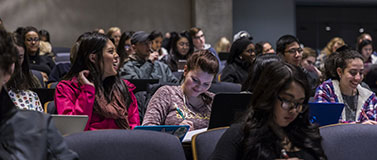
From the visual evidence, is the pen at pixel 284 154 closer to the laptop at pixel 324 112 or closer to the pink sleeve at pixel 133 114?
the laptop at pixel 324 112

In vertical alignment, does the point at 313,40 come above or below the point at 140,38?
below

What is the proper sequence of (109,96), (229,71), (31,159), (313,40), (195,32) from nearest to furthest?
(31,159)
(109,96)
(229,71)
(195,32)
(313,40)

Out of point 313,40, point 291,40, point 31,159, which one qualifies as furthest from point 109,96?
point 313,40

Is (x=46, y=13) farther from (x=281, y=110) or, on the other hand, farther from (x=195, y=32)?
(x=281, y=110)

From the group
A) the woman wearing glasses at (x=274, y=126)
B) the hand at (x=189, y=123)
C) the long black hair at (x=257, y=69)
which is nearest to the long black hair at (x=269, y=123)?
the woman wearing glasses at (x=274, y=126)

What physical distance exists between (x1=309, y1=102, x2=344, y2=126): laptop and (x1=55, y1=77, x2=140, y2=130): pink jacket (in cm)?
119

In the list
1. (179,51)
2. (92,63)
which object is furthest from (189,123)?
(179,51)

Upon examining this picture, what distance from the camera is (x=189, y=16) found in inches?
428

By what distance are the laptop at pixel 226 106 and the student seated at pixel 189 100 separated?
1.42ft

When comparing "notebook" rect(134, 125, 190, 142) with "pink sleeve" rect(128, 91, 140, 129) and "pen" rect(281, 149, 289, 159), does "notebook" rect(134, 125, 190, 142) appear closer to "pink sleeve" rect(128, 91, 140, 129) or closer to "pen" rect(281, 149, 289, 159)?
"pen" rect(281, 149, 289, 159)

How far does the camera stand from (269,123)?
2.00m

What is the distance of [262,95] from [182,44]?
4.25m

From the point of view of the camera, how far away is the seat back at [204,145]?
209cm

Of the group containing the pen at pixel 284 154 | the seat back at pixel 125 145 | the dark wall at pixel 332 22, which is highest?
the seat back at pixel 125 145
